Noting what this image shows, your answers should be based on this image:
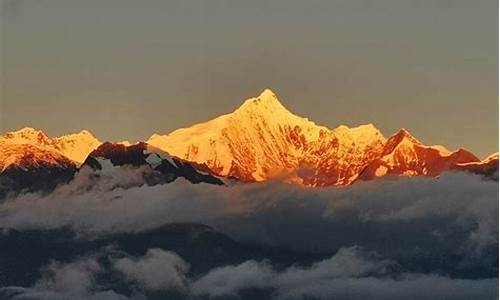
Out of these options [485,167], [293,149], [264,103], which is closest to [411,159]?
[485,167]

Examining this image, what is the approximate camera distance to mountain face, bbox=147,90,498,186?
4156 mm

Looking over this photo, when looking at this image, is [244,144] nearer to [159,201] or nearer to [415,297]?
[159,201]

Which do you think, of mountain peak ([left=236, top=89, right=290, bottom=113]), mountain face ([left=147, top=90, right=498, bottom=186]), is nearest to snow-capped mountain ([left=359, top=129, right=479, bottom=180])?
mountain face ([left=147, top=90, right=498, bottom=186])

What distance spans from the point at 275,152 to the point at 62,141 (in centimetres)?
87

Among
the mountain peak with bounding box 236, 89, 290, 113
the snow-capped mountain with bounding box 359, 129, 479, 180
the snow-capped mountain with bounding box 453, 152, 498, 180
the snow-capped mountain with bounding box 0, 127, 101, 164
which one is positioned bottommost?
the snow-capped mountain with bounding box 453, 152, 498, 180

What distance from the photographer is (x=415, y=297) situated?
412 cm

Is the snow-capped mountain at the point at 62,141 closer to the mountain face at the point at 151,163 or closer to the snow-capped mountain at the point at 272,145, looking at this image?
the mountain face at the point at 151,163

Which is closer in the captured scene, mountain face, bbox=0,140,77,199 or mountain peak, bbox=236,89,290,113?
mountain peak, bbox=236,89,290,113

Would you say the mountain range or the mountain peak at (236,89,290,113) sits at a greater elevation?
the mountain peak at (236,89,290,113)

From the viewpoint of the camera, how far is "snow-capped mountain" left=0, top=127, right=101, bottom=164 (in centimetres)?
423

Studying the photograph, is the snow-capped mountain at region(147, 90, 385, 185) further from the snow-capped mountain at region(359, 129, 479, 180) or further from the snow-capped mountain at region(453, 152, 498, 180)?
the snow-capped mountain at region(453, 152, 498, 180)

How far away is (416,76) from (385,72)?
4.9 inches

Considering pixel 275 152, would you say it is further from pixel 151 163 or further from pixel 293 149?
pixel 151 163

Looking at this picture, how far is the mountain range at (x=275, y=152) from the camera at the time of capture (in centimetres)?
416
